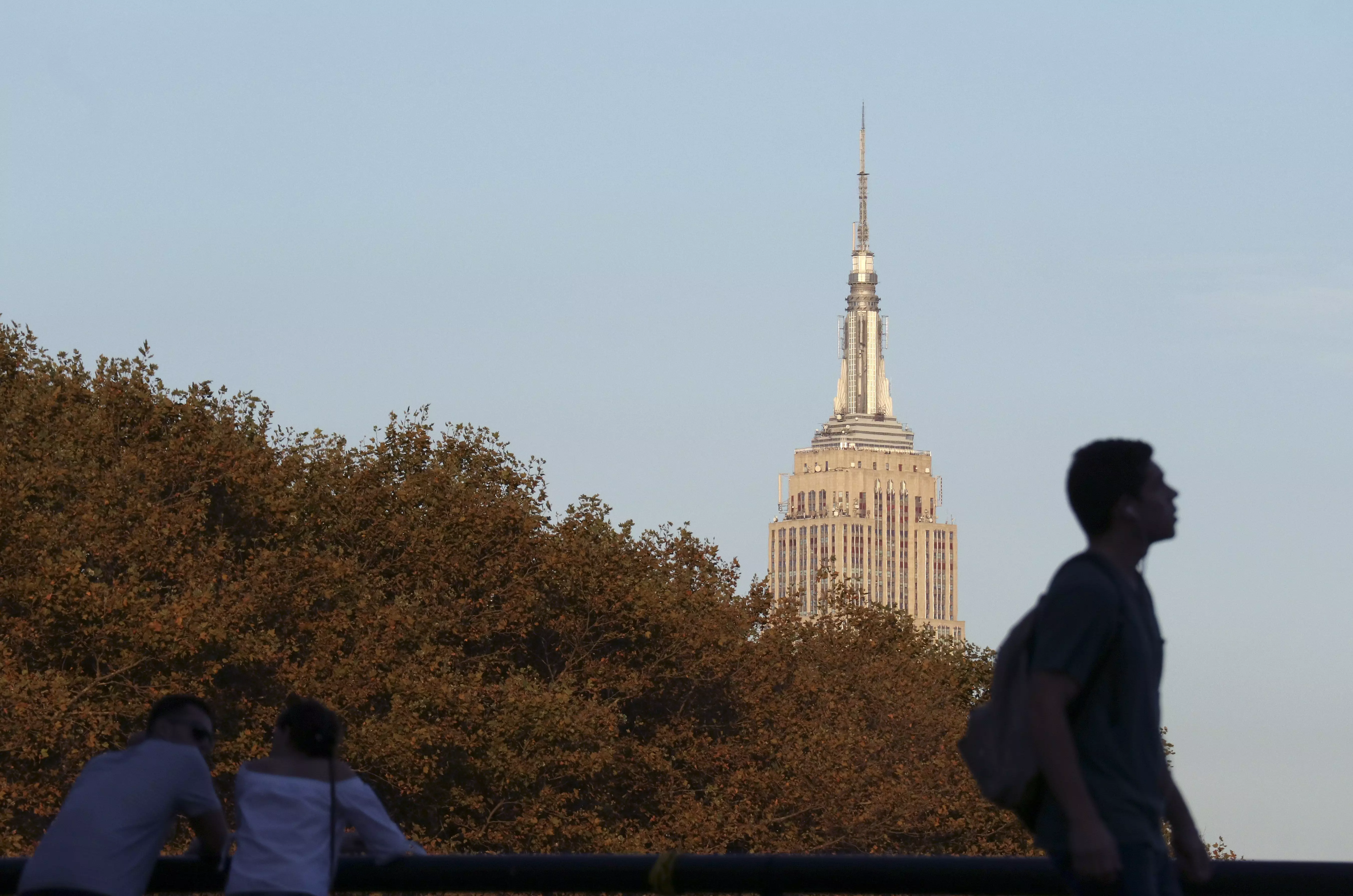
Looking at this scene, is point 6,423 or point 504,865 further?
point 6,423

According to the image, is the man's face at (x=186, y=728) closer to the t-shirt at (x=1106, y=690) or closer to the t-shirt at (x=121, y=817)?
the t-shirt at (x=121, y=817)

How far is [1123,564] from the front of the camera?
5.27m

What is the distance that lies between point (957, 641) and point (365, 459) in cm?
4396

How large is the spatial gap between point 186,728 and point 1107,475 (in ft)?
10.9

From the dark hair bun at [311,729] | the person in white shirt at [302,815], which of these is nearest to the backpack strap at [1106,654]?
the person in white shirt at [302,815]

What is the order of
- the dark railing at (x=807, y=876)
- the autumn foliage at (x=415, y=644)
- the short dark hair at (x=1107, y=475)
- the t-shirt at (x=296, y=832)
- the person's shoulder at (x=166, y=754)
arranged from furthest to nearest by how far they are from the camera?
the autumn foliage at (x=415, y=644), the person's shoulder at (x=166, y=754), the t-shirt at (x=296, y=832), the dark railing at (x=807, y=876), the short dark hair at (x=1107, y=475)

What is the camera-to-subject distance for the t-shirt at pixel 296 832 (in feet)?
21.5

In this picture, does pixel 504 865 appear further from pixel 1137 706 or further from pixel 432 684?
pixel 432 684

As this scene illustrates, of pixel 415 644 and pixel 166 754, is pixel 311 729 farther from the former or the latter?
pixel 415 644

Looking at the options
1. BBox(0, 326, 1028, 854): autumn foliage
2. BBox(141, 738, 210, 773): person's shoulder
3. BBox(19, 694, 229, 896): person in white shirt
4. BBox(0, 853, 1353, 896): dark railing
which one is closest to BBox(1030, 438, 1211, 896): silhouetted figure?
BBox(0, 853, 1353, 896): dark railing

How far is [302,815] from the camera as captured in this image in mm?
6672

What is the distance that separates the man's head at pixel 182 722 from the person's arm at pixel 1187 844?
3190 millimetres

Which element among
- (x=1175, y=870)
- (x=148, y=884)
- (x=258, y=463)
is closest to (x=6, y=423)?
(x=258, y=463)

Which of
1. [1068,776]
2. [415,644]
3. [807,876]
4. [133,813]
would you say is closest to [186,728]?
[133,813]
